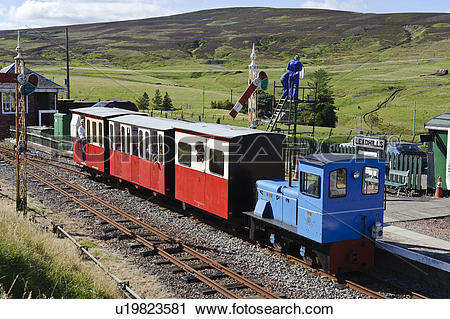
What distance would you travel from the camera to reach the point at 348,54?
193 metres

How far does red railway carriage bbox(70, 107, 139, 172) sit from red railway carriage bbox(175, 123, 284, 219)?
6.81m

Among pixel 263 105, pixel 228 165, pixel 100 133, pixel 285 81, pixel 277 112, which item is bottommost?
pixel 228 165

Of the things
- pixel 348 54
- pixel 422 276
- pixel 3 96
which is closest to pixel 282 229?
pixel 422 276

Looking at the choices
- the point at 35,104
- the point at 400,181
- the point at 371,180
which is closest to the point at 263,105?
the point at 35,104

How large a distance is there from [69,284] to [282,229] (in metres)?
5.89

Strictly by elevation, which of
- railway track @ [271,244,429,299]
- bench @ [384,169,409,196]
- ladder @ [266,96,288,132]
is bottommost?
railway track @ [271,244,429,299]

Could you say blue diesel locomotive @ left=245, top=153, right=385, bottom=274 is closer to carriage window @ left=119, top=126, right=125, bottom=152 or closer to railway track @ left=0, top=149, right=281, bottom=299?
railway track @ left=0, top=149, right=281, bottom=299

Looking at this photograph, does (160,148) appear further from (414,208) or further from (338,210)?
(414,208)

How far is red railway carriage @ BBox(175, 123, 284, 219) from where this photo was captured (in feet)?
48.3

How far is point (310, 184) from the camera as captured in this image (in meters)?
12.2

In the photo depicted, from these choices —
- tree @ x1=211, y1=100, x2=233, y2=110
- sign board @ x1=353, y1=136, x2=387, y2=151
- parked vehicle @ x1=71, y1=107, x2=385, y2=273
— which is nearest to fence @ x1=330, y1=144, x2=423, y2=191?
sign board @ x1=353, y1=136, x2=387, y2=151

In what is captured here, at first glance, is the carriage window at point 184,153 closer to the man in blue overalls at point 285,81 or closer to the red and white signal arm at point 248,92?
the red and white signal arm at point 248,92

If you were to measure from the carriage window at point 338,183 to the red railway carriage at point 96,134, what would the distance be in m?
12.4

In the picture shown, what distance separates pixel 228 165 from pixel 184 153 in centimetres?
273
